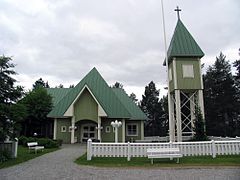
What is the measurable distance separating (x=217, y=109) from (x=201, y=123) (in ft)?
88.2

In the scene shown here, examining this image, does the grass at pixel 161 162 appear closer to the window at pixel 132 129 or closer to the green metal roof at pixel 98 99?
the green metal roof at pixel 98 99

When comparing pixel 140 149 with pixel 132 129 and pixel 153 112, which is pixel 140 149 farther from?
pixel 153 112

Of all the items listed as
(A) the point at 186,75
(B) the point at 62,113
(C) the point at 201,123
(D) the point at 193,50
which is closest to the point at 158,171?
(C) the point at 201,123

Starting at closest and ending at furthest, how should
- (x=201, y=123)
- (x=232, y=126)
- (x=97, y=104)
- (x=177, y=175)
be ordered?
Answer: (x=177, y=175) < (x=201, y=123) < (x=97, y=104) < (x=232, y=126)

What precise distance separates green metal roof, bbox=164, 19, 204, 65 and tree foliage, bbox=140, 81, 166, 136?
119 feet

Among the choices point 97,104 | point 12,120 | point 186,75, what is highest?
point 186,75

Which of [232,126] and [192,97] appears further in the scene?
[232,126]

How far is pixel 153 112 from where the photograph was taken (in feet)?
210

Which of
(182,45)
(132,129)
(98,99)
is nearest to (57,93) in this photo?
(98,99)

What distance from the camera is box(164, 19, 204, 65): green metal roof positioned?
80.0 ft

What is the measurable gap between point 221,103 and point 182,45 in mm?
23445

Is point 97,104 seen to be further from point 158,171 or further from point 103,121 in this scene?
point 158,171

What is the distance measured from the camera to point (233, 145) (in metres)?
14.2

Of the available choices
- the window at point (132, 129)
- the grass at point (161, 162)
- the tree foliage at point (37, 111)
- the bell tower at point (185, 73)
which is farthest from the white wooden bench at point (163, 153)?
the tree foliage at point (37, 111)
